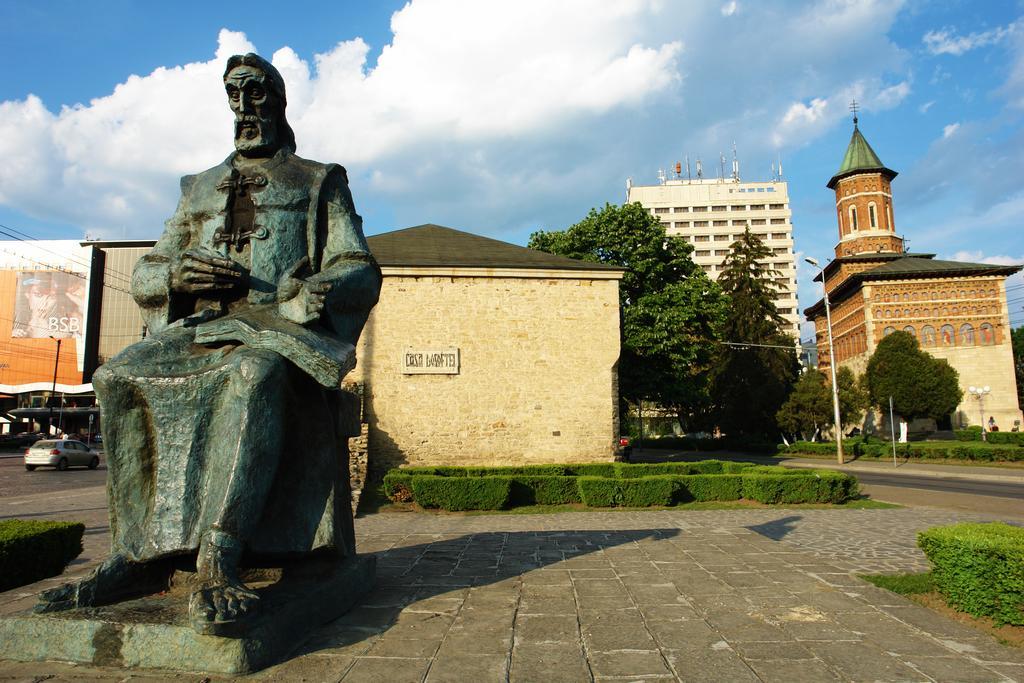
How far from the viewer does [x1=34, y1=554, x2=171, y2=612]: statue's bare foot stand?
278 cm

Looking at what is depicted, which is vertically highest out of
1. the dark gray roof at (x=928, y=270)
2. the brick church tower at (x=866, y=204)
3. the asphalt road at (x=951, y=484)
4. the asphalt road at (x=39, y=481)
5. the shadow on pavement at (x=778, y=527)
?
the brick church tower at (x=866, y=204)

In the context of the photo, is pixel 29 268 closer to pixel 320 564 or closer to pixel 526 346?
pixel 526 346

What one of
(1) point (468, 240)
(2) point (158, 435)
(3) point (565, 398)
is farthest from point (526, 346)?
(2) point (158, 435)

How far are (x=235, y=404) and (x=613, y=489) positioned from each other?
36.1ft

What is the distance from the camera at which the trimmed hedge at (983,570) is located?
391 centimetres

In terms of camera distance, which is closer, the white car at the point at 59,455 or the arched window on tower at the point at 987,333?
the white car at the point at 59,455

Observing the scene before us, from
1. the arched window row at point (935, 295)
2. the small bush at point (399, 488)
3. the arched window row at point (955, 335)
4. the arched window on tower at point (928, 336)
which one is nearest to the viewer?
the small bush at point (399, 488)

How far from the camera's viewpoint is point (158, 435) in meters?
3.11

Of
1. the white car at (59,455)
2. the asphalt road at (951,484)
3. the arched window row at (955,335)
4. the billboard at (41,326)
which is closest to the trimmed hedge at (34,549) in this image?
the asphalt road at (951,484)

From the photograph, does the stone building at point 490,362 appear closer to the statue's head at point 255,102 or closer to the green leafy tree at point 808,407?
the statue's head at point 255,102

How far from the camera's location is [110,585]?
2.93 meters

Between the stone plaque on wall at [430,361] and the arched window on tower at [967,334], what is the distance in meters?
47.5

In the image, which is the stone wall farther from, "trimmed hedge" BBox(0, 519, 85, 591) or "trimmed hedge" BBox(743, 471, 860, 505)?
"trimmed hedge" BBox(0, 519, 85, 591)

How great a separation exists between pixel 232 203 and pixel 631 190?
3676 inches
